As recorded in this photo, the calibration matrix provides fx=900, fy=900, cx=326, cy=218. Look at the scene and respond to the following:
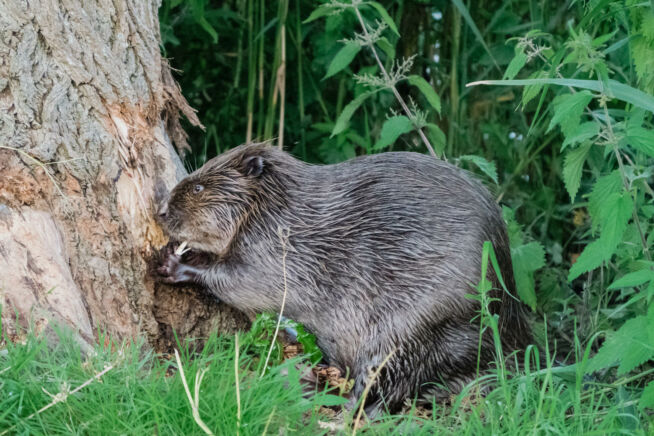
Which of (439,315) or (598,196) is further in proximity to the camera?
(439,315)

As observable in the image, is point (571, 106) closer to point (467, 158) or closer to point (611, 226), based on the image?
point (611, 226)

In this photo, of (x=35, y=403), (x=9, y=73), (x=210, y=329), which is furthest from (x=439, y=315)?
(x=9, y=73)

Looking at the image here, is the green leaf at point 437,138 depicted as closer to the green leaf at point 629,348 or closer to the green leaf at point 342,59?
the green leaf at point 342,59

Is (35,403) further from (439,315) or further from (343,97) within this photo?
(343,97)

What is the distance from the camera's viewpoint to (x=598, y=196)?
269 cm

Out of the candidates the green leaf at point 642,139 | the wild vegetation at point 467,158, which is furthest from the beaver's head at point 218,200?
the green leaf at point 642,139

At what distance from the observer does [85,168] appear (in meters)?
2.84

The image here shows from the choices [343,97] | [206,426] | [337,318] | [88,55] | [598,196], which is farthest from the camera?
[343,97]

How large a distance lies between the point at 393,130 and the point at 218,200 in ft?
Result: 2.46

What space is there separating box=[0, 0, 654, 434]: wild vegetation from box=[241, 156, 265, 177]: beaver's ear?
510mm

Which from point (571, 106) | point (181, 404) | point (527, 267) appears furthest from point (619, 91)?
point (181, 404)

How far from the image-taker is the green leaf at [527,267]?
3.38 m

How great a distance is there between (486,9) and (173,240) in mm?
2198

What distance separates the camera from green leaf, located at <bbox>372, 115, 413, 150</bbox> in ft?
11.3
